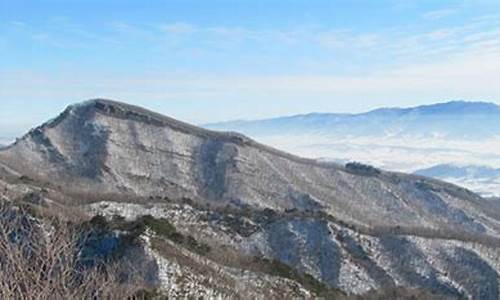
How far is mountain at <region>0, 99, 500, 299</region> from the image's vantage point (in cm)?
4400

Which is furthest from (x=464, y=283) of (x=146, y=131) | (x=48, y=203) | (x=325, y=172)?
(x=146, y=131)

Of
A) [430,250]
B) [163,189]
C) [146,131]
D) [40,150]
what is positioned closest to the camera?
[430,250]

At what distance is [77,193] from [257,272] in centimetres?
2499

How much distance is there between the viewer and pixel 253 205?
239ft

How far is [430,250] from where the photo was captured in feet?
193

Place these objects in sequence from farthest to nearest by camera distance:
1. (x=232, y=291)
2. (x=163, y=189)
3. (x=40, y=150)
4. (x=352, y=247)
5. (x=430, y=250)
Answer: (x=40, y=150) < (x=163, y=189) < (x=430, y=250) < (x=352, y=247) < (x=232, y=291)

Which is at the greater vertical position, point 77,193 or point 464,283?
point 77,193

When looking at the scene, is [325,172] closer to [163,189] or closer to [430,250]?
[163,189]

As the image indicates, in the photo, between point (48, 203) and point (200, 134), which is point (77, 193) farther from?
point (200, 134)

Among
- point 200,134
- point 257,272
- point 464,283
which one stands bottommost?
point 464,283

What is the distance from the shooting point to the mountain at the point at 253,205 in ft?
144

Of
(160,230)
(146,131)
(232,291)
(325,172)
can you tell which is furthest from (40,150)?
(232,291)

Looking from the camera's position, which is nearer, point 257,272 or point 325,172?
point 257,272

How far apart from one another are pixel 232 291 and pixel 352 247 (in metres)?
22.1
